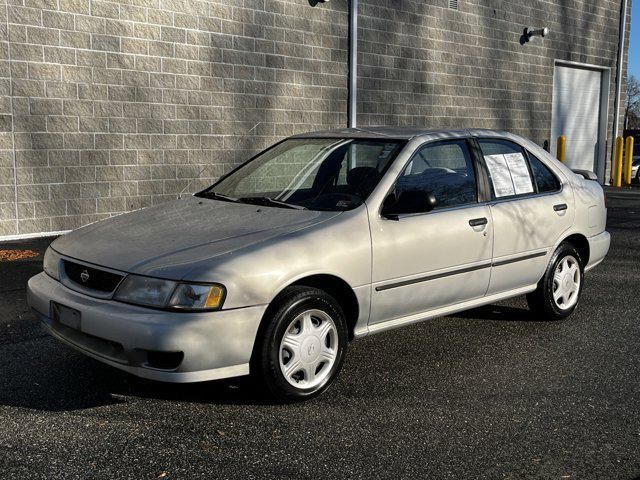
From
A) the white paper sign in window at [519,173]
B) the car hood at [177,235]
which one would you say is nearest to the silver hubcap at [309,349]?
the car hood at [177,235]

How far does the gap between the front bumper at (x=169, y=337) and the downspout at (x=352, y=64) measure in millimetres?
9189

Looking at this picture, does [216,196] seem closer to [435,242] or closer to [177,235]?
[177,235]

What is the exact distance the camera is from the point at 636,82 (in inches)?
3752

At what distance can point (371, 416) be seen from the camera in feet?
13.5

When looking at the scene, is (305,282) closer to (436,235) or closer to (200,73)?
(436,235)

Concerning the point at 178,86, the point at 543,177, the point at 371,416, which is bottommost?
the point at 371,416

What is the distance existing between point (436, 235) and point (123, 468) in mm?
2400

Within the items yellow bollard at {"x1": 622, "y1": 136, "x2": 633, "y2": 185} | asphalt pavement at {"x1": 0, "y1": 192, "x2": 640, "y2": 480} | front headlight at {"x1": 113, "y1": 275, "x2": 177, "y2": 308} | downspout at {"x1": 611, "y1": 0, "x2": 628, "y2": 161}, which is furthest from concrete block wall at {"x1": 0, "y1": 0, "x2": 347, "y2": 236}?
yellow bollard at {"x1": 622, "y1": 136, "x2": 633, "y2": 185}

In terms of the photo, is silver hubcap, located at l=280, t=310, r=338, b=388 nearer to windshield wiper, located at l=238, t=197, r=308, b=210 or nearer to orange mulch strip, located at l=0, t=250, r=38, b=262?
windshield wiper, located at l=238, t=197, r=308, b=210

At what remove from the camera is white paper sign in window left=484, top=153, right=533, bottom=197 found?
5.56 m

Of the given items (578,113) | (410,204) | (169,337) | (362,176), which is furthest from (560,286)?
(578,113)

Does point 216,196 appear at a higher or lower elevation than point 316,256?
higher

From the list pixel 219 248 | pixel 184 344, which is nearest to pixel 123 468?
pixel 184 344

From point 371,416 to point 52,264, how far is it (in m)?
2.02
